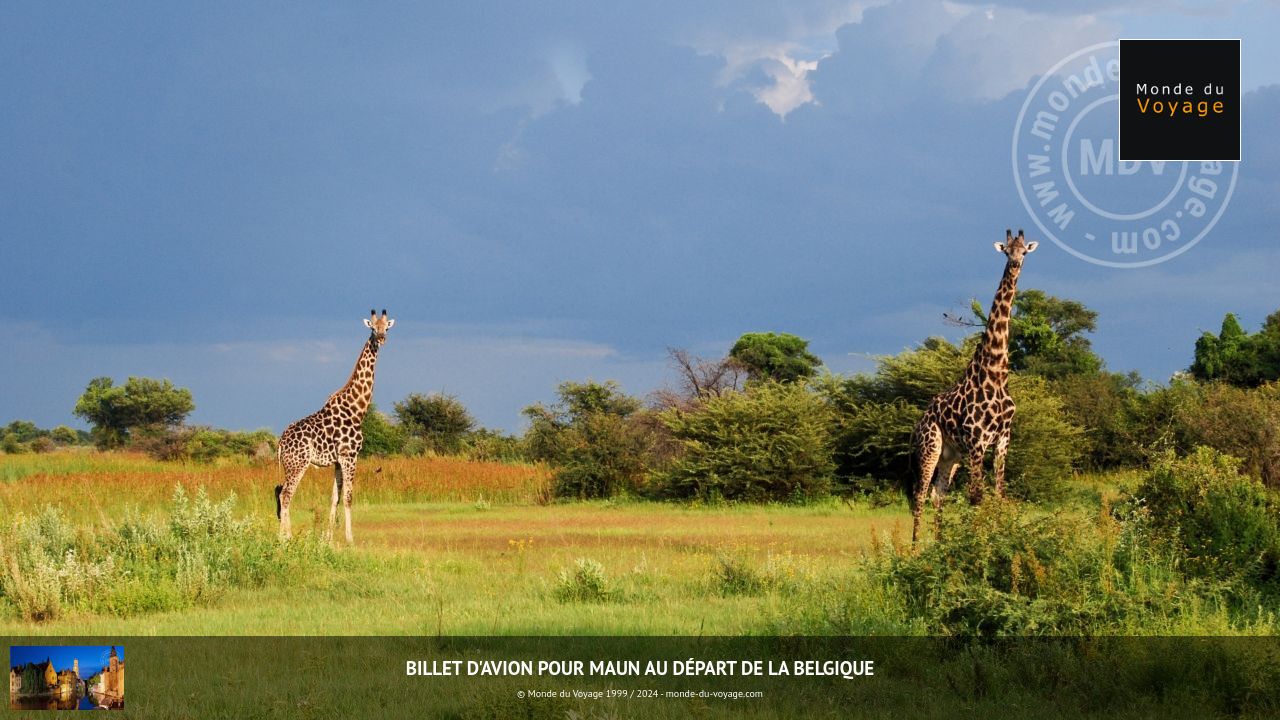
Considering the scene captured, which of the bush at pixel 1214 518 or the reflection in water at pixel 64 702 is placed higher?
the bush at pixel 1214 518

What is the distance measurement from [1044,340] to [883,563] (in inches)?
1374

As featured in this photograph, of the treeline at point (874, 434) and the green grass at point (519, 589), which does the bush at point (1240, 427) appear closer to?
the treeline at point (874, 434)

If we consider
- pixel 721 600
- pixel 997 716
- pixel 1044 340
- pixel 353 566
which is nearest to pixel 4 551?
pixel 353 566

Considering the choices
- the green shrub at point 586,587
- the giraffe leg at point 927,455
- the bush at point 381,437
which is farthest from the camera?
the bush at point 381,437

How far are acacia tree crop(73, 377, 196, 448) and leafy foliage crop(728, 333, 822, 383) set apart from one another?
110 feet

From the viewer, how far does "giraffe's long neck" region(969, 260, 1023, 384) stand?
47.2 feet

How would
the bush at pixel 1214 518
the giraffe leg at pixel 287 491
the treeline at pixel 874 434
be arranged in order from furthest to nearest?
the treeline at pixel 874 434 < the giraffe leg at pixel 287 491 < the bush at pixel 1214 518

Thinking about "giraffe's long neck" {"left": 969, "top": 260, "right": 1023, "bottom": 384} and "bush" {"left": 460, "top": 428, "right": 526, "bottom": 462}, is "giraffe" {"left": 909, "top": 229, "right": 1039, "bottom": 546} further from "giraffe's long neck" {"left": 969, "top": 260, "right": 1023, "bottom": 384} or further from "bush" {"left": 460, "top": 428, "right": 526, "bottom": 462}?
"bush" {"left": 460, "top": 428, "right": 526, "bottom": 462}

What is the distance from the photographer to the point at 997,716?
6449mm

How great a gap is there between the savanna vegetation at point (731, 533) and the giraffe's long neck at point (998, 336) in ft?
8.11

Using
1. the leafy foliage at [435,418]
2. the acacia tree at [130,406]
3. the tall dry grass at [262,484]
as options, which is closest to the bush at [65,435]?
the acacia tree at [130,406]

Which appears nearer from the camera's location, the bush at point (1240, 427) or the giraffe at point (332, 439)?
the giraffe at point (332, 439)

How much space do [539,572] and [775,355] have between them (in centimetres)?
Answer: 3721

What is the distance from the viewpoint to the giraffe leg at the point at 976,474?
1292 cm
